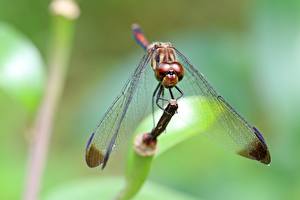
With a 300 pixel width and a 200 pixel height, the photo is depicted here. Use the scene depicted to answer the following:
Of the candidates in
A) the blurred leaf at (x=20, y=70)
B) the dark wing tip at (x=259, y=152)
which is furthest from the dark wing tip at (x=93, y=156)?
the blurred leaf at (x=20, y=70)

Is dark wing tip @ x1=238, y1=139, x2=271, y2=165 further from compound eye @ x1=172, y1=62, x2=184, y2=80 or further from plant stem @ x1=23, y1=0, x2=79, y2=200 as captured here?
plant stem @ x1=23, y1=0, x2=79, y2=200

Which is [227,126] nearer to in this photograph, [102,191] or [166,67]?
[166,67]

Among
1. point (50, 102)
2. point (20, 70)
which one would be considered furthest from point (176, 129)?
point (20, 70)

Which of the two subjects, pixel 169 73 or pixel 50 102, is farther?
pixel 50 102

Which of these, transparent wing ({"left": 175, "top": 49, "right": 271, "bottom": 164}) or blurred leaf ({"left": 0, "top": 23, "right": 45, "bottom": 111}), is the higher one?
blurred leaf ({"left": 0, "top": 23, "right": 45, "bottom": 111})

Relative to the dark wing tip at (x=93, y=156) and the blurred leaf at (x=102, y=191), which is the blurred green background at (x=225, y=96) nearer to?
the blurred leaf at (x=102, y=191)

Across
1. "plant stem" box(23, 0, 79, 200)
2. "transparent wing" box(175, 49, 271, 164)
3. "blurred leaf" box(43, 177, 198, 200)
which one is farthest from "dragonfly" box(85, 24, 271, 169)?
"blurred leaf" box(43, 177, 198, 200)
